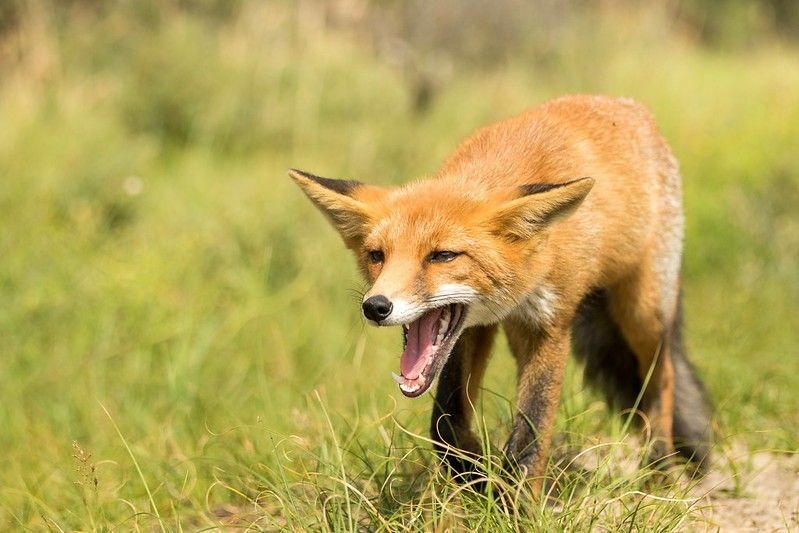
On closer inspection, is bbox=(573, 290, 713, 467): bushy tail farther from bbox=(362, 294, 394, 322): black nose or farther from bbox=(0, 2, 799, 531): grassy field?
bbox=(362, 294, 394, 322): black nose

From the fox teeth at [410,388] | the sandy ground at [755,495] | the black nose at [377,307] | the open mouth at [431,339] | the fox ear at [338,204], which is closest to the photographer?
the black nose at [377,307]

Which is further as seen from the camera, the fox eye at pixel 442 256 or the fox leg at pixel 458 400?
the fox leg at pixel 458 400

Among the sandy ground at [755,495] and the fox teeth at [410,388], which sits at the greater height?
the fox teeth at [410,388]

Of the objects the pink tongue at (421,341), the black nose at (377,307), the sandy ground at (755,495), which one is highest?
the black nose at (377,307)

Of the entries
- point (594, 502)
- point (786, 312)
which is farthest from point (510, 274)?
point (786, 312)

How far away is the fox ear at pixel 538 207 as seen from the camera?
11.7 ft

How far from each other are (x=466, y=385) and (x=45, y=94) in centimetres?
803

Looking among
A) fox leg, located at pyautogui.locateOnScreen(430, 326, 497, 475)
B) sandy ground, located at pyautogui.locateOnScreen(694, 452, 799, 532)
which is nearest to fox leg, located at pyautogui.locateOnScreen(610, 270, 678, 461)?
sandy ground, located at pyautogui.locateOnScreen(694, 452, 799, 532)

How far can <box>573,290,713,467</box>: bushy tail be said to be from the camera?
4.93m

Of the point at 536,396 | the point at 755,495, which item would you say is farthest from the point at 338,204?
the point at 755,495

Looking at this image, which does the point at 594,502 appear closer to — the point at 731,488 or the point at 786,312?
the point at 731,488

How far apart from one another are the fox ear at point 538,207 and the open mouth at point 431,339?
359 millimetres

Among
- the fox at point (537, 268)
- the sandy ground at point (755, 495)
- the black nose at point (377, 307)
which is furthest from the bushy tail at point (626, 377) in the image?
the black nose at point (377, 307)

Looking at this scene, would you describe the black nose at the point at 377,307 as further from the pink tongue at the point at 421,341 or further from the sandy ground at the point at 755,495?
the sandy ground at the point at 755,495
